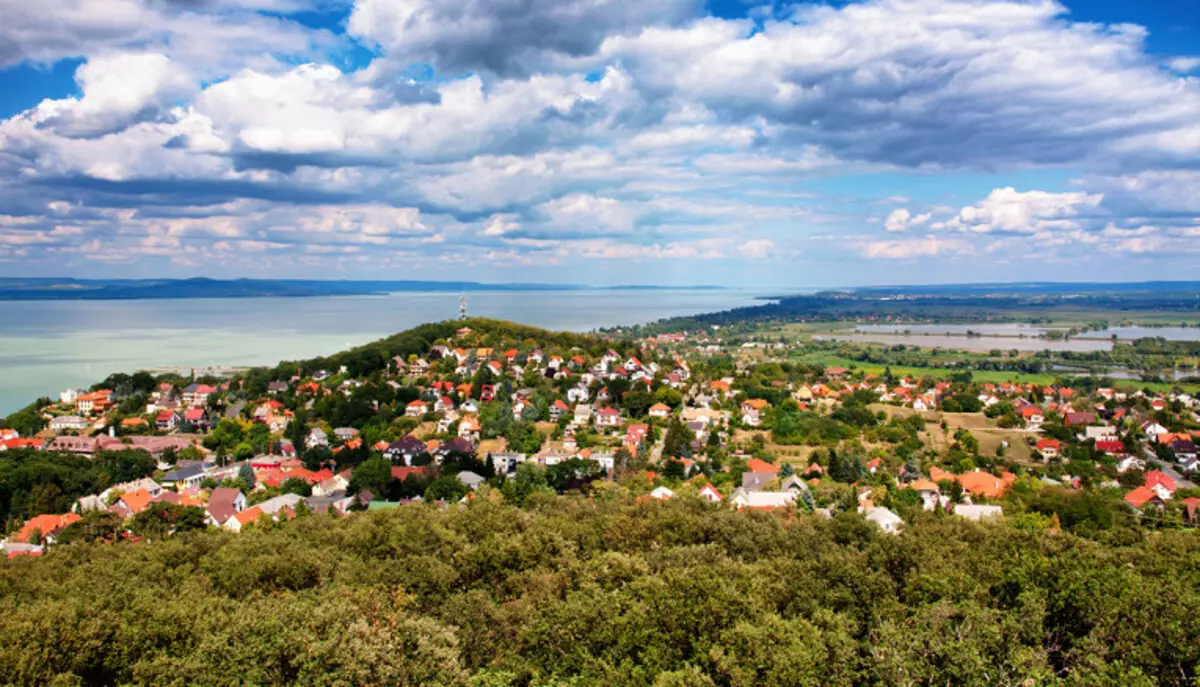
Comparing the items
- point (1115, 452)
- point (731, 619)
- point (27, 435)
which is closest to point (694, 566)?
point (731, 619)

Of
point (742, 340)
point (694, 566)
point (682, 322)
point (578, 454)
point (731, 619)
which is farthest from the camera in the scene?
point (682, 322)

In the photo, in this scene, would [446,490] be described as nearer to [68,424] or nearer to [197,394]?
[68,424]

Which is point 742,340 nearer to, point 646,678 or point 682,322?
point 682,322

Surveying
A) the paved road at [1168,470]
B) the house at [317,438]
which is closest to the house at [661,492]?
the house at [317,438]

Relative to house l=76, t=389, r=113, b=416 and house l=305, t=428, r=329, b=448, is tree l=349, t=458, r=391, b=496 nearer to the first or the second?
house l=305, t=428, r=329, b=448

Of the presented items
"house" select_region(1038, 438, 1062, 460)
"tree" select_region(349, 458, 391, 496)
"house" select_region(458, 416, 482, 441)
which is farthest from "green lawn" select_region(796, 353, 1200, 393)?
"tree" select_region(349, 458, 391, 496)

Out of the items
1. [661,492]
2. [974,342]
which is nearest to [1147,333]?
[974,342]
